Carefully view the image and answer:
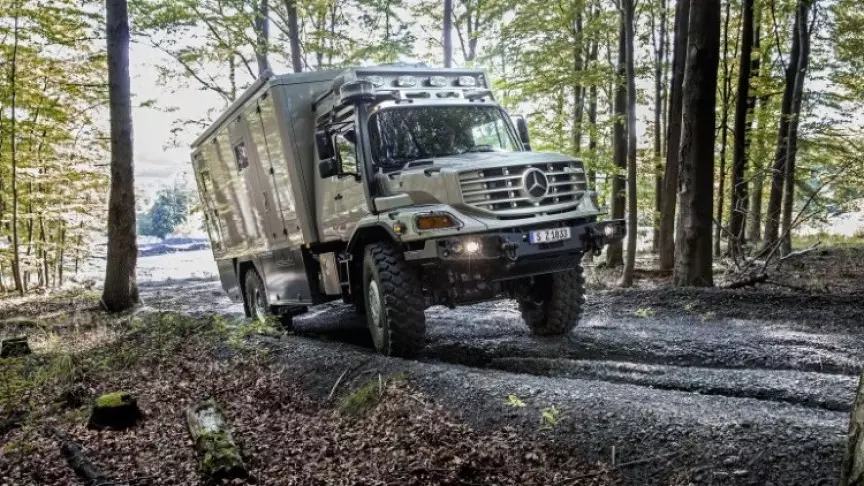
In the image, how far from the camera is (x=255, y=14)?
17.7 m

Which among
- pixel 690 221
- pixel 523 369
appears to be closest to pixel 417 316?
pixel 523 369

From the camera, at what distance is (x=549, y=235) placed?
6277mm

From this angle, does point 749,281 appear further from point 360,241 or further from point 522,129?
point 360,241

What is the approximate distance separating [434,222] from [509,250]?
0.78 metres

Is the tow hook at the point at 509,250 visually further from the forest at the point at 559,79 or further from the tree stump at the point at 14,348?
the tree stump at the point at 14,348

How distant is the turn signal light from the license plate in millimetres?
833

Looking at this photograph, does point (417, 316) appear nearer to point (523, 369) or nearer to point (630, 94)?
point (523, 369)

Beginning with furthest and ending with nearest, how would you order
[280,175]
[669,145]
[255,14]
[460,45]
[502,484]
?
[460,45], [255,14], [669,145], [280,175], [502,484]

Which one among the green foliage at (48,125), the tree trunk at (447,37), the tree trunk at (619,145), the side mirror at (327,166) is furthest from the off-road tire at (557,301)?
the green foliage at (48,125)

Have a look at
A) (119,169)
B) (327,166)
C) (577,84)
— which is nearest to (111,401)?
(327,166)

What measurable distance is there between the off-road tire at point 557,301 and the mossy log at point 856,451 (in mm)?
4856

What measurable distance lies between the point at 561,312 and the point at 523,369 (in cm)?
153

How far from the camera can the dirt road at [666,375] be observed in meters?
3.52

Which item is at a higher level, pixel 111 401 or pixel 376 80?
pixel 376 80
